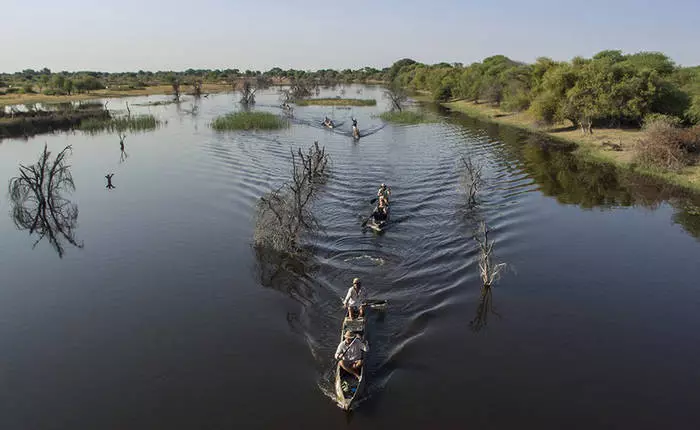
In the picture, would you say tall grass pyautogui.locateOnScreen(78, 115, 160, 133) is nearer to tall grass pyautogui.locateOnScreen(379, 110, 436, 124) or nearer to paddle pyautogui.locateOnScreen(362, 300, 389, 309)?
tall grass pyautogui.locateOnScreen(379, 110, 436, 124)

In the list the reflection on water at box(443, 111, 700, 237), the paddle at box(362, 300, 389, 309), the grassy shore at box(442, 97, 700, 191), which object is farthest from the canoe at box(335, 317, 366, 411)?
the grassy shore at box(442, 97, 700, 191)

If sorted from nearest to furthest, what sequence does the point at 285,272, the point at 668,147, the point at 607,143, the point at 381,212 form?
1. the point at 285,272
2. the point at 381,212
3. the point at 668,147
4. the point at 607,143

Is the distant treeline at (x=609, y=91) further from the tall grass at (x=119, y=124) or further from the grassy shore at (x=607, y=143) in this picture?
the tall grass at (x=119, y=124)

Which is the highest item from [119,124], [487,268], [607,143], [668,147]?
[119,124]

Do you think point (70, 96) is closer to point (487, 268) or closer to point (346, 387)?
point (487, 268)

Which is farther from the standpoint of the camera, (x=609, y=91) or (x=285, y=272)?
(x=609, y=91)

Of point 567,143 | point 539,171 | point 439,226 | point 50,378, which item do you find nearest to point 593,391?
point 439,226

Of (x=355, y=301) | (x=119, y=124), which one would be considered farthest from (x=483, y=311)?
(x=119, y=124)

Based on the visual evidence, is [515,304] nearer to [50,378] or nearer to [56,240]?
[50,378]
